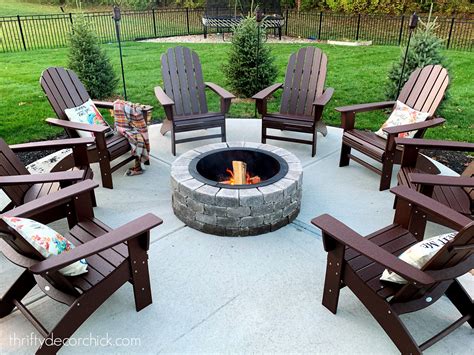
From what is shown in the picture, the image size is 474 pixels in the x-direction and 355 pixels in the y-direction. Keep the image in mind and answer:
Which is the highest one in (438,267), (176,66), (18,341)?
(176,66)

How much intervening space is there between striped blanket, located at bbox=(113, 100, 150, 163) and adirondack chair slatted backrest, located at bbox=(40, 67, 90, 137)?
406 millimetres

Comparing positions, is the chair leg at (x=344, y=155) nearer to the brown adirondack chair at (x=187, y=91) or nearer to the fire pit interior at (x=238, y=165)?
the fire pit interior at (x=238, y=165)

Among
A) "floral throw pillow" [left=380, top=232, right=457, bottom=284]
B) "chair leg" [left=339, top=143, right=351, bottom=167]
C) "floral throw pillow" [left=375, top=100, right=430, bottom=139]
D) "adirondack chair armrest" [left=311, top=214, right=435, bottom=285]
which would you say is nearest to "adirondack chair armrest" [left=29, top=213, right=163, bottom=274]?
"adirondack chair armrest" [left=311, top=214, right=435, bottom=285]

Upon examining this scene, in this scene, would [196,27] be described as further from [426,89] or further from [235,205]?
[235,205]

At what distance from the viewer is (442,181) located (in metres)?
2.37

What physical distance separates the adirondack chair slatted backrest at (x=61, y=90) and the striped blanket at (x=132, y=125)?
41 cm

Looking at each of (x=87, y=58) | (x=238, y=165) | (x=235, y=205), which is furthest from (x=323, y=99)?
(x=87, y=58)

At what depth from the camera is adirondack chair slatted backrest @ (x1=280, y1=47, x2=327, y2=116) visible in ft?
14.5

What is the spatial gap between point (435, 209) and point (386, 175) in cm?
146

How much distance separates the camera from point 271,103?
597cm

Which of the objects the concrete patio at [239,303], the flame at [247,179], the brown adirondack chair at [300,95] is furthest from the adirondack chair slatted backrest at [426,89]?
the flame at [247,179]

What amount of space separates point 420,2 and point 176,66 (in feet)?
45.8

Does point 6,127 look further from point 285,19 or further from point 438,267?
point 285,19

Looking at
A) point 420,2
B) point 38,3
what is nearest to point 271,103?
point 420,2
